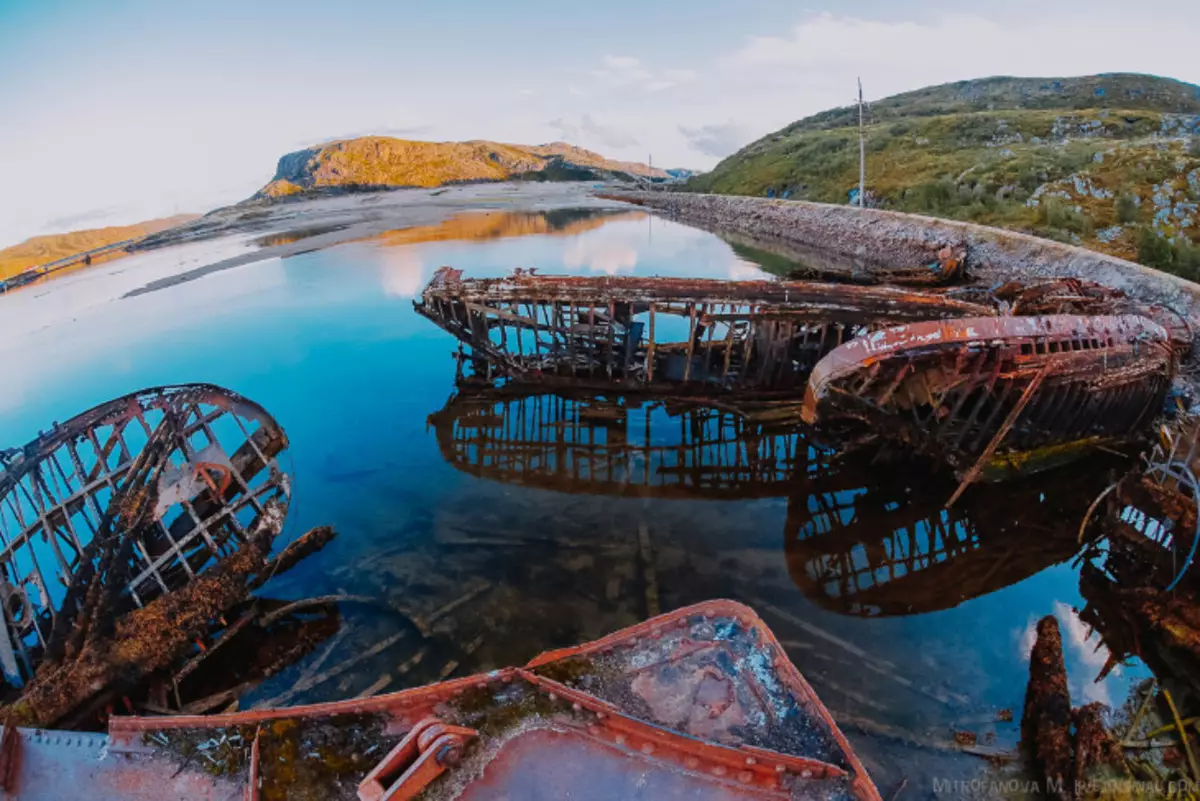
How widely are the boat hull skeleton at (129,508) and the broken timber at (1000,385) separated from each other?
925 cm

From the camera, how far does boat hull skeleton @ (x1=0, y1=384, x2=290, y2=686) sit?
7.42 m

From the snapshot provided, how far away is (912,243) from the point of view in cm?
3197

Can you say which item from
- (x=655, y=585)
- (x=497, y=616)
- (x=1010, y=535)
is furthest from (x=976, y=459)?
(x=497, y=616)

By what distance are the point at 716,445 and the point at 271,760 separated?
11011 millimetres

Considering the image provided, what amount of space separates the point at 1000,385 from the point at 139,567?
1347 cm

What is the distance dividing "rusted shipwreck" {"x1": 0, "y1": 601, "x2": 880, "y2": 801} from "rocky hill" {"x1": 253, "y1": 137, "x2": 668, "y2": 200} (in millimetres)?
137625

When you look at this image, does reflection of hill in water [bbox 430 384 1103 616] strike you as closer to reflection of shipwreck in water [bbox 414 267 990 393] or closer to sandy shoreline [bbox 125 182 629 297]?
reflection of shipwreck in water [bbox 414 267 990 393]

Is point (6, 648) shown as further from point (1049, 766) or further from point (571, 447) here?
point (1049, 766)

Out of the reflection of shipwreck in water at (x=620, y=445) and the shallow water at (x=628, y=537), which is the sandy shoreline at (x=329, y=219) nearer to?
the shallow water at (x=628, y=537)

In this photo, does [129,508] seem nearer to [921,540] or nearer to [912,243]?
[921,540]

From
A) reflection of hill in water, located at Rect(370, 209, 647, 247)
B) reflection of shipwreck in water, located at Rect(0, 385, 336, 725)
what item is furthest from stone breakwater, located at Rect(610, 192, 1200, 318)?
reflection of shipwreck in water, located at Rect(0, 385, 336, 725)

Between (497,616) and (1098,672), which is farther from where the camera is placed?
(497,616)

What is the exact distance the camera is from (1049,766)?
6207 mm

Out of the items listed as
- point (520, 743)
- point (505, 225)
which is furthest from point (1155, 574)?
point (505, 225)
